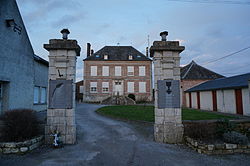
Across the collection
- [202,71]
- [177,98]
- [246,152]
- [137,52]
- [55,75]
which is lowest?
[246,152]

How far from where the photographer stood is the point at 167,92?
4949mm

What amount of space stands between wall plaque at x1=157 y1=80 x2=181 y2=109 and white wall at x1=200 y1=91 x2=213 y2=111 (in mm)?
13010

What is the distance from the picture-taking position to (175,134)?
4852 mm

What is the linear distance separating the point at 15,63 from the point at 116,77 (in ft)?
58.1

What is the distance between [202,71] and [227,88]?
9836 mm

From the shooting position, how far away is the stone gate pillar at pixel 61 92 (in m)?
4.66

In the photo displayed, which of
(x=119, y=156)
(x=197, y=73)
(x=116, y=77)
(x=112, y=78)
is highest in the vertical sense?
(x=197, y=73)

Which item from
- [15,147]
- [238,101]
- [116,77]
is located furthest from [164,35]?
[116,77]

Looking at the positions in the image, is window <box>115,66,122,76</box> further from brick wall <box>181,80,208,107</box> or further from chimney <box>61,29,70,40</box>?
chimney <box>61,29,70,40</box>

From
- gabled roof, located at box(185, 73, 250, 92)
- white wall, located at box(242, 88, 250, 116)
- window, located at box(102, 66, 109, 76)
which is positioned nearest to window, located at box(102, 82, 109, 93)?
window, located at box(102, 66, 109, 76)

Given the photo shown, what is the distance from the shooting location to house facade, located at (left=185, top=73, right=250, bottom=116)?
38.1ft

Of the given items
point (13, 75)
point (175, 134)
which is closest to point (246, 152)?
point (175, 134)

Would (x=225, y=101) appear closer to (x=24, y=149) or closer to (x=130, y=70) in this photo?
(x=130, y=70)

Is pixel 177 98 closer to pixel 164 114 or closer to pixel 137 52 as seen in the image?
pixel 164 114
